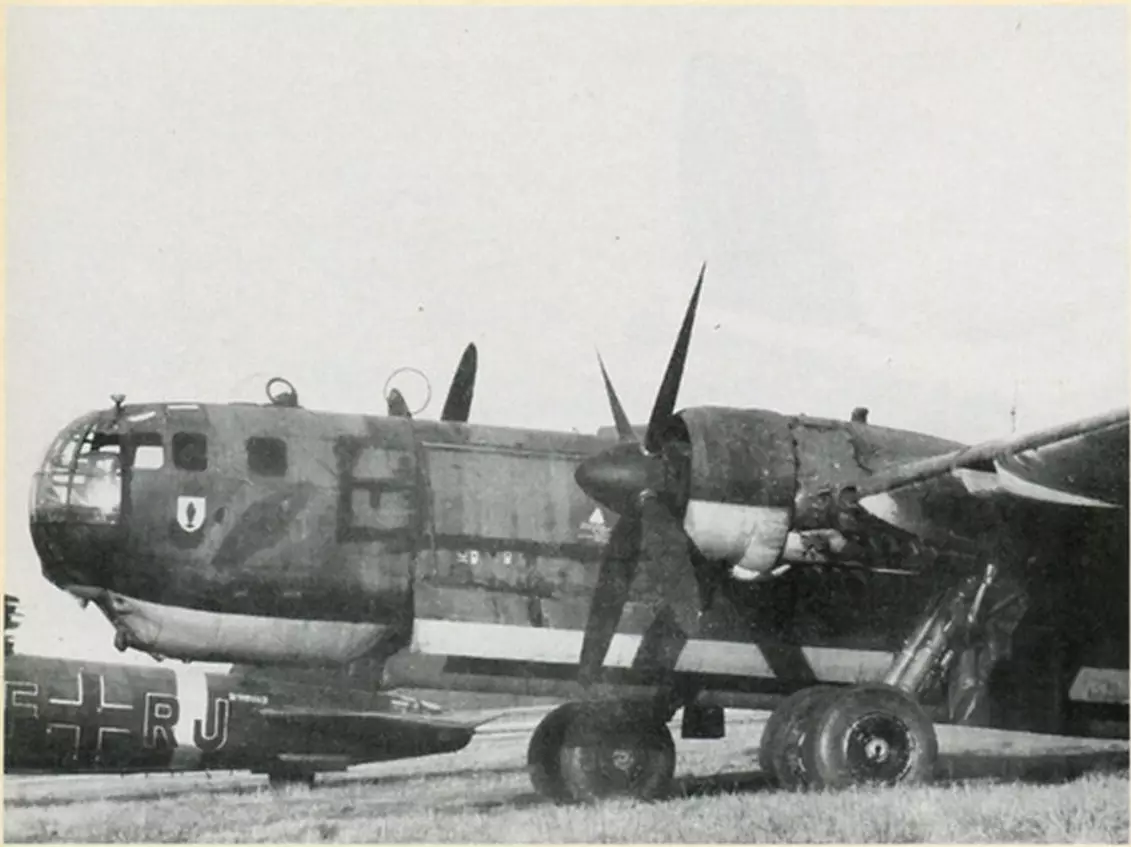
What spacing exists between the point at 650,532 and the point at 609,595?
730 mm

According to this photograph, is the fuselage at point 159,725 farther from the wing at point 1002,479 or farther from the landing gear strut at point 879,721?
the wing at point 1002,479

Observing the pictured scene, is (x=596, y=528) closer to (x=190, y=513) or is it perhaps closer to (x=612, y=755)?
(x=612, y=755)

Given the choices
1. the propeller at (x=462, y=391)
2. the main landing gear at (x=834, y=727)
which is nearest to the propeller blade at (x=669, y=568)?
the main landing gear at (x=834, y=727)

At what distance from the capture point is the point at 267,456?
12.1 metres

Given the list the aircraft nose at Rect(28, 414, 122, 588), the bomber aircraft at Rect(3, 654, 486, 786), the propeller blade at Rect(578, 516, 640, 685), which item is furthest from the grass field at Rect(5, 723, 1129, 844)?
the aircraft nose at Rect(28, 414, 122, 588)

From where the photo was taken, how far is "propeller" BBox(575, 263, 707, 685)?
12.0 metres

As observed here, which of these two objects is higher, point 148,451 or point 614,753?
point 148,451

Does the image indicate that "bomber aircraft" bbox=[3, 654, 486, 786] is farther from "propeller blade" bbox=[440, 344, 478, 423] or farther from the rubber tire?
"propeller blade" bbox=[440, 344, 478, 423]

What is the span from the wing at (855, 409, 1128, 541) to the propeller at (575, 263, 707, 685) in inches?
64.0

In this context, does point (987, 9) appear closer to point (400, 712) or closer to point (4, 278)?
point (4, 278)

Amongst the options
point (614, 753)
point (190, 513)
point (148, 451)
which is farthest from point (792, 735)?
point (148, 451)

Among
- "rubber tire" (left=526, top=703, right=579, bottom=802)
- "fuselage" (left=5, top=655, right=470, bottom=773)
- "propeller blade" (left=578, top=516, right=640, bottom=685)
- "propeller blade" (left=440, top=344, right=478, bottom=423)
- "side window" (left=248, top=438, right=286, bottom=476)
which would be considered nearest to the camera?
"side window" (left=248, top=438, right=286, bottom=476)

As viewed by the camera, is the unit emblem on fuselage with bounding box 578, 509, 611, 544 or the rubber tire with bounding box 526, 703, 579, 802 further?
the rubber tire with bounding box 526, 703, 579, 802

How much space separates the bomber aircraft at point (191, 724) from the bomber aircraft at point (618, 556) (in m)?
3.69
